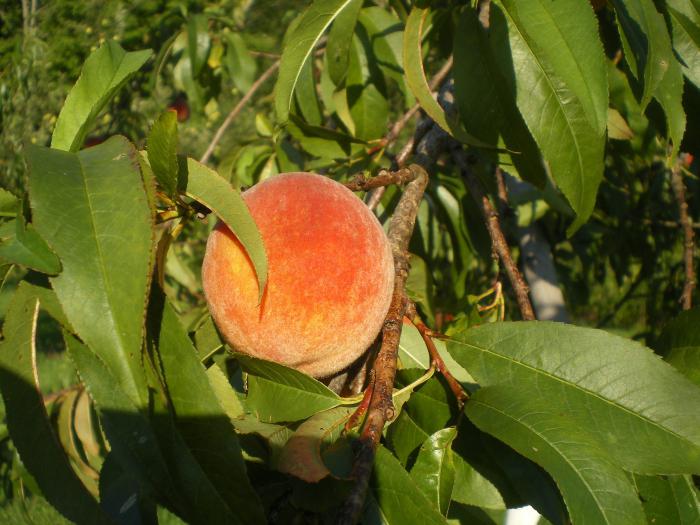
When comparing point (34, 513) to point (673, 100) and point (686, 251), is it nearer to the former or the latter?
point (686, 251)

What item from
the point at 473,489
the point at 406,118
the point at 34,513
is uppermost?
the point at 406,118

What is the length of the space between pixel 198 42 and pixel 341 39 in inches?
33.2

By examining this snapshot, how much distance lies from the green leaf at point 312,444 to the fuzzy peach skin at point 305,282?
0.06 m

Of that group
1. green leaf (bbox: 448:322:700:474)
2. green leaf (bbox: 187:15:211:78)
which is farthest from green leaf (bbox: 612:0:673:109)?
green leaf (bbox: 187:15:211:78)

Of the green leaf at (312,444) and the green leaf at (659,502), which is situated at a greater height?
the green leaf at (312,444)

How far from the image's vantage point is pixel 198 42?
5.74ft

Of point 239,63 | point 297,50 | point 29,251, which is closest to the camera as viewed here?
point 29,251

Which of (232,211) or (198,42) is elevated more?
(232,211)

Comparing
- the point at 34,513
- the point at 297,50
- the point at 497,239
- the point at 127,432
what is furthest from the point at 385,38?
the point at 34,513

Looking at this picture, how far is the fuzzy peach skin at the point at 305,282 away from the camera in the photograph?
67cm

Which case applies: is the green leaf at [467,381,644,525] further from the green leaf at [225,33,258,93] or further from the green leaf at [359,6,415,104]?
the green leaf at [225,33,258,93]

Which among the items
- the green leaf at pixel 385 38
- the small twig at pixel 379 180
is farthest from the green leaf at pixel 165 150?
the green leaf at pixel 385 38

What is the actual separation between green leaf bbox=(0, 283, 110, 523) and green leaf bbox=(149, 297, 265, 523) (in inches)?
4.2

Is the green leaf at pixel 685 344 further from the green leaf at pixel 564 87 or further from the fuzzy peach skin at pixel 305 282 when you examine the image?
the fuzzy peach skin at pixel 305 282
